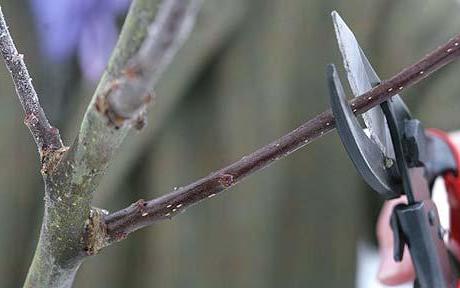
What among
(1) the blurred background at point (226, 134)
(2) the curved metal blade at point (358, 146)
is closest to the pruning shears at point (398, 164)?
(2) the curved metal blade at point (358, 146)

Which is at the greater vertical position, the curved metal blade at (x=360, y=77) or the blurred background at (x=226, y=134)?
the blurred background at (x=226, y=134)

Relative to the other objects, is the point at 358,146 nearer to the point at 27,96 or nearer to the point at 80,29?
the point at 27,96

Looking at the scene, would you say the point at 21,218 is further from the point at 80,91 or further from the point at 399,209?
the point at 399,209

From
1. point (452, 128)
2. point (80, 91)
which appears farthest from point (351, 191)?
point (80, 91)

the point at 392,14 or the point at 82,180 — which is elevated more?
the point at 392,14

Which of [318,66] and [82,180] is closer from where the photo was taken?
[82,180]

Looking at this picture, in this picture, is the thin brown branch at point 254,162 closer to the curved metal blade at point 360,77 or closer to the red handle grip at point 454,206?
the curved metal blade at point 360,77
